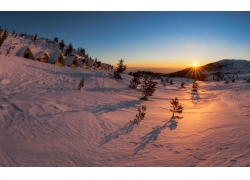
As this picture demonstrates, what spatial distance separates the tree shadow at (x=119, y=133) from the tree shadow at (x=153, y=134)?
25.9 inches

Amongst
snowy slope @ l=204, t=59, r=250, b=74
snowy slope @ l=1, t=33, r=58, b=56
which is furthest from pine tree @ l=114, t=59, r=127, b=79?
snowy slope @ l=204, t=59, r=250, b=74

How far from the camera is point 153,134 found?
509cm

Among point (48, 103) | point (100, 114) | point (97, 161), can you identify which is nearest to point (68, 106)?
point (48, 103)

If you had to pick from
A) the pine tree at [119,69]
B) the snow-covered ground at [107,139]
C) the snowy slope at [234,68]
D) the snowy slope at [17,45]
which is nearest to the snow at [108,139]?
the snow-covered ground at [107,139]

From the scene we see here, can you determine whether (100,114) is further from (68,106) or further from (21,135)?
(21,135)

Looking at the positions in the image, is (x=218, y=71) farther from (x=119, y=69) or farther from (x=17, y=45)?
(x=17, y=45)

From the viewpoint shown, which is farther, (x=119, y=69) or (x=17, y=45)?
(x=17, y=45)

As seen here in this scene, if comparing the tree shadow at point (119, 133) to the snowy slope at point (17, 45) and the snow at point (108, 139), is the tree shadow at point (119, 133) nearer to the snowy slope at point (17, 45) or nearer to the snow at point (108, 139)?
the snow at point (108, 139)

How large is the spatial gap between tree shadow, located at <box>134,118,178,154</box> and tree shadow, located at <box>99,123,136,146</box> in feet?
2.16

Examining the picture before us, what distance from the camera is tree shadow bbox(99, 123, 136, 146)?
4639 mm

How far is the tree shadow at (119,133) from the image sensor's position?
4639mm

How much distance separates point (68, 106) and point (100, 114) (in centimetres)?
144

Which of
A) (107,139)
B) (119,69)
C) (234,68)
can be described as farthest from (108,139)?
(234,68)

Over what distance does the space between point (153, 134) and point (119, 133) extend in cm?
105
